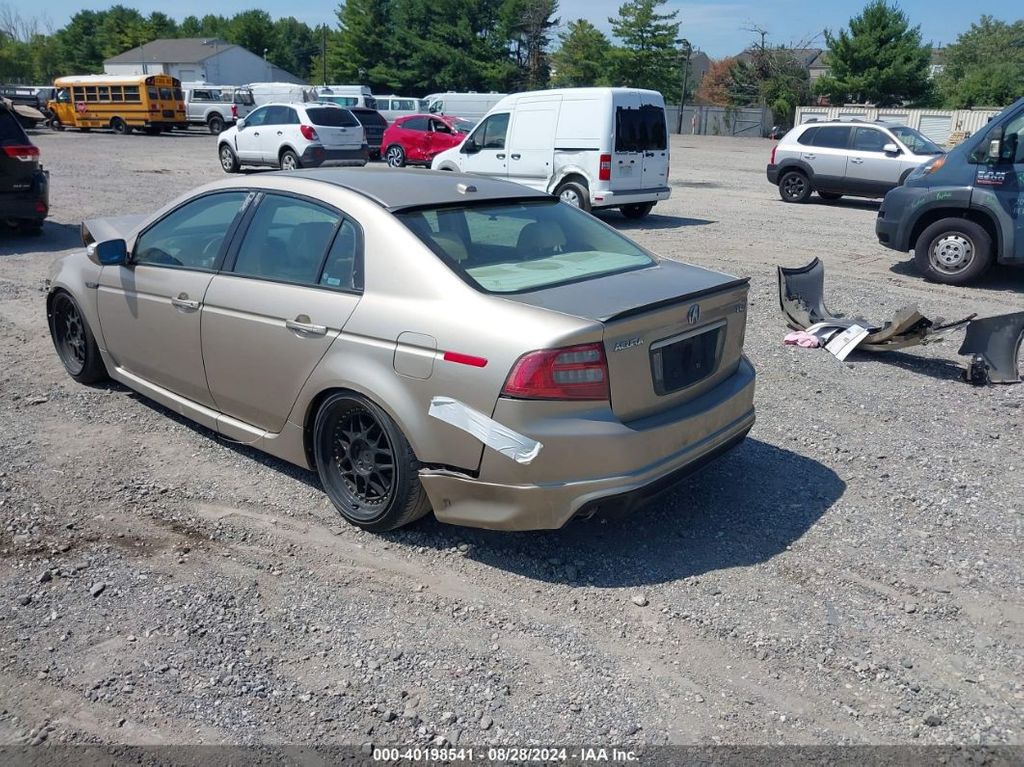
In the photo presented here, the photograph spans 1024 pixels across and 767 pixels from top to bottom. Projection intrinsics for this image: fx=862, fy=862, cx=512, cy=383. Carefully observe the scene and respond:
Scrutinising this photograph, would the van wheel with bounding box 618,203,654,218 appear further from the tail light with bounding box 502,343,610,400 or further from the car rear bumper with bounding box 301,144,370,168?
the tail light with bounding box 502,343,610,400

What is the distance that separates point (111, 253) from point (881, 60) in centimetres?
5406

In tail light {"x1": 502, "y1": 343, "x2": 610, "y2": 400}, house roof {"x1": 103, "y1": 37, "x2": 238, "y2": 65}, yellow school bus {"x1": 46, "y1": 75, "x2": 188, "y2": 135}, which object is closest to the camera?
tail light {"x1": 502, "y1": 343, "x2": 610, "y2": 400}

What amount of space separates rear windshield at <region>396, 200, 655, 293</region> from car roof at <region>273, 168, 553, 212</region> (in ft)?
0.20

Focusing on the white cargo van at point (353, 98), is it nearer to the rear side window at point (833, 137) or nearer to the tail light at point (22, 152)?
the rear side window at point (833, 137)

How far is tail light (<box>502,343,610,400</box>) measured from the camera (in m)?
3.41

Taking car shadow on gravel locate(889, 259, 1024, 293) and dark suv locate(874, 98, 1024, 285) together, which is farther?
car shadow on gravel locate(889, 259, 1024, 293)

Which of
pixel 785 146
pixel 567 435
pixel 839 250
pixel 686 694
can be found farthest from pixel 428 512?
pixel 785 146

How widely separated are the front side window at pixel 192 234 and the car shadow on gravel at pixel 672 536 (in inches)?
78.9

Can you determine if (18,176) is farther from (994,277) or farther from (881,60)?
(881,60)

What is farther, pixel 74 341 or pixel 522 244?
pixel 74 341

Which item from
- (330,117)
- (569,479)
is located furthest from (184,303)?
(330,117)

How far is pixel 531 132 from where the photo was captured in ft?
48.1

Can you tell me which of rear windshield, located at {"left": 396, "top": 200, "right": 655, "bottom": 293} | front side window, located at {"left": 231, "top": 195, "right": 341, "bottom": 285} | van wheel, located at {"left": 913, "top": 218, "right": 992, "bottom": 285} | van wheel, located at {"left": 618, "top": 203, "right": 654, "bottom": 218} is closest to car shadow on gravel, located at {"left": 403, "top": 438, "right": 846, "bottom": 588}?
rear windshield, located at {"left": 396, "top": 200, "right": 655, "bottom": 293}

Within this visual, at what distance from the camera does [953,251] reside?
32.5 ft
